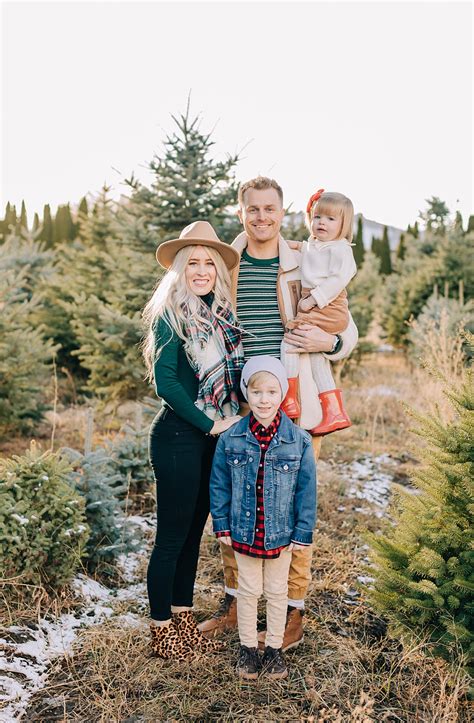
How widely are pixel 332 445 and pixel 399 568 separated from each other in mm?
3934

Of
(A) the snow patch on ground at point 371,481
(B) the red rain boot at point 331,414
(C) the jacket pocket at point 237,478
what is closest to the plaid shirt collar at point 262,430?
(C) the jacket pocket at point 237,478

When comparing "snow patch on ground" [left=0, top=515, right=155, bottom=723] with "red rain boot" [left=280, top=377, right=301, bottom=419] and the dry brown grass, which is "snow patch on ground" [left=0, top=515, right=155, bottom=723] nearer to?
the dry brown grass

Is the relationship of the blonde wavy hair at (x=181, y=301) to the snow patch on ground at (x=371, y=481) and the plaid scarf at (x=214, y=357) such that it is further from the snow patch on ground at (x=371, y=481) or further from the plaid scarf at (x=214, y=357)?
the snow patch on ground at (x=371, y=481)

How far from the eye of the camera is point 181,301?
279cm

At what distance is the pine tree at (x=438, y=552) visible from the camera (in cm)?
264

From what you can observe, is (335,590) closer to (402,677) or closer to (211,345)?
(402,677)

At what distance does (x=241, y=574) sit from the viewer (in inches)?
110

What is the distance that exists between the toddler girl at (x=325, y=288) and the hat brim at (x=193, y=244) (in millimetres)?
368

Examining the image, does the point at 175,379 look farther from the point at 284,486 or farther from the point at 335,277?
the point at 335,277

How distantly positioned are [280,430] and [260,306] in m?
0.69

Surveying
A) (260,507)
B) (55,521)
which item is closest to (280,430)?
(260,507)

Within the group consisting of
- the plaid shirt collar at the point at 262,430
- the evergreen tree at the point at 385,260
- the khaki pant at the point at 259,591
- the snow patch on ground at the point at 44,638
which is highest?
the evergreen tree at the point at 385,260

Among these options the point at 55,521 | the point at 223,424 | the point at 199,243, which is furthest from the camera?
the point at 55,521

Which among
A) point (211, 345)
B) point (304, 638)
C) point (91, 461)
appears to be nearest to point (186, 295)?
point (211, 345)
